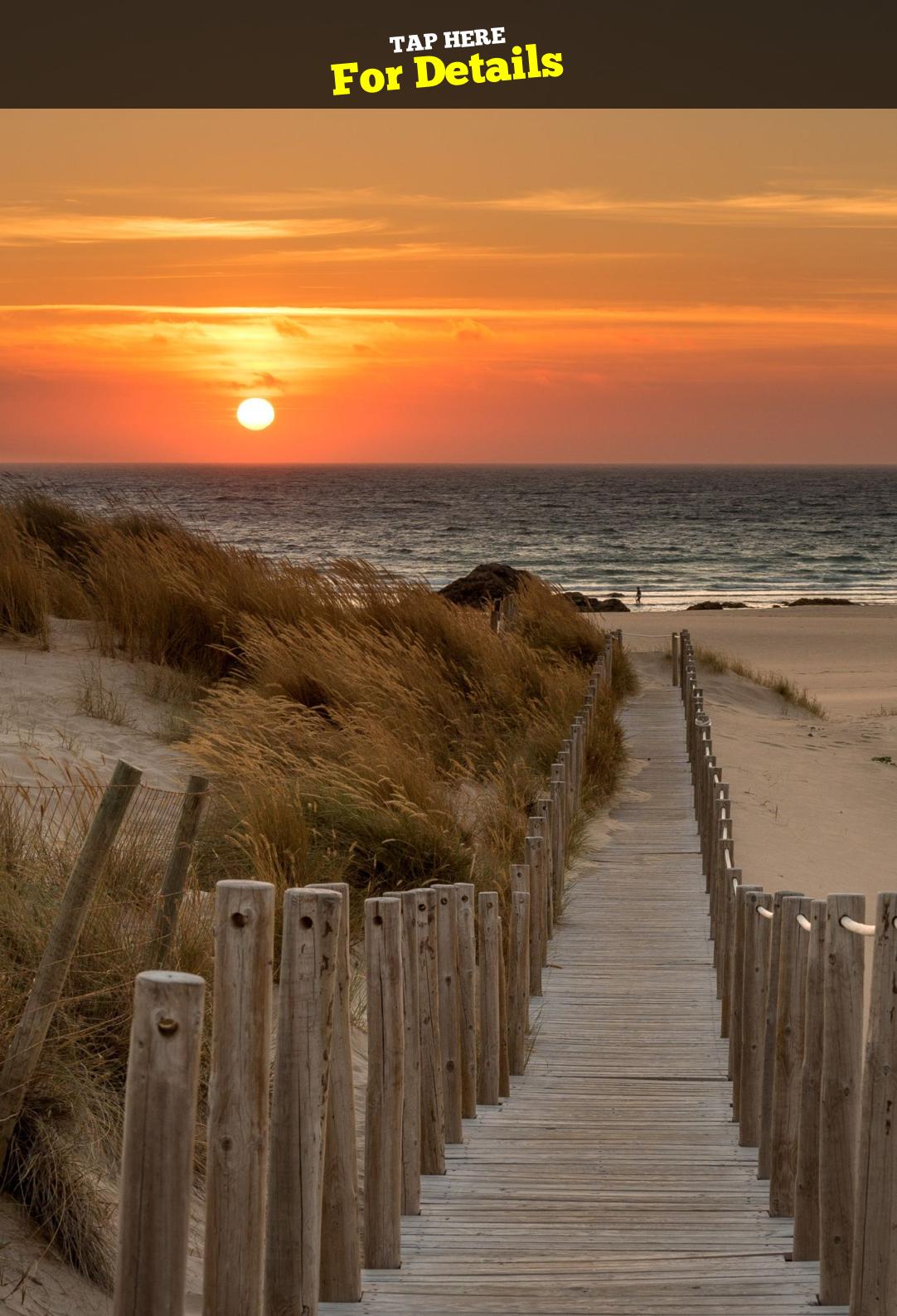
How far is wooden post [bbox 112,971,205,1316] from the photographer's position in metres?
2.06

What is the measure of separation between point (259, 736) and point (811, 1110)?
5.96 metres

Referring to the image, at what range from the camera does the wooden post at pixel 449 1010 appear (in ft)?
14.7

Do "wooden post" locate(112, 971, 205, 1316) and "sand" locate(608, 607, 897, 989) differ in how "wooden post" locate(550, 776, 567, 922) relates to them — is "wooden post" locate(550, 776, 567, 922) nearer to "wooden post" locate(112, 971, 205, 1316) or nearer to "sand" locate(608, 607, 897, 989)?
"sand" locate(608, 607, 897, 989)

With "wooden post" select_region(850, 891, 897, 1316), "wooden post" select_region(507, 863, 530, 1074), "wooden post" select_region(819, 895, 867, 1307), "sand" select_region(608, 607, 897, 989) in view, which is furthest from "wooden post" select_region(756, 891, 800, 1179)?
"sand" select_region(608, 607, 897, 989)

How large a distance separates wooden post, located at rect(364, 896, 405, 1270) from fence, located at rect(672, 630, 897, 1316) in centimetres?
104

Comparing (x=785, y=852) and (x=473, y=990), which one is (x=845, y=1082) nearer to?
(x=473, y=990)

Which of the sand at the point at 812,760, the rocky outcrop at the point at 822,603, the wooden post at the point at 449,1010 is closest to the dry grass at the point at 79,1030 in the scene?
the wooden post at the point at 449,1010

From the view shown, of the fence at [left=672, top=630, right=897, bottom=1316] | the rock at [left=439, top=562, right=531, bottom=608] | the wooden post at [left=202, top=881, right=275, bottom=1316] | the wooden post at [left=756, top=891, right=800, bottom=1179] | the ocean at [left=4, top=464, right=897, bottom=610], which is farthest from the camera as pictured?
the ocean at [left=4, top=464, right=897, bottom=610]

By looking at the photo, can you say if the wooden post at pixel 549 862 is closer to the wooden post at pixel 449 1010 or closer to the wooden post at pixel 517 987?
the wooden post at pixel 517 987

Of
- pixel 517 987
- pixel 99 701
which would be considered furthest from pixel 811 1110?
pixel 99 701

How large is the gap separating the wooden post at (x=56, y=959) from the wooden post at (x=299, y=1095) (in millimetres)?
903

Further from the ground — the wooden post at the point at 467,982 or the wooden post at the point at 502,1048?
the wooden post at the point at 467,982

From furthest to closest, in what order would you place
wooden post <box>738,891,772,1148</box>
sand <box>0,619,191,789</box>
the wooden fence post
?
sand <box>0,619,191,789</box> → wooden post <box>738,891,772,1148</box> → the wooden fence post

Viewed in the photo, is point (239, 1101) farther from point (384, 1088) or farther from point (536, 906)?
point (536, 906)
